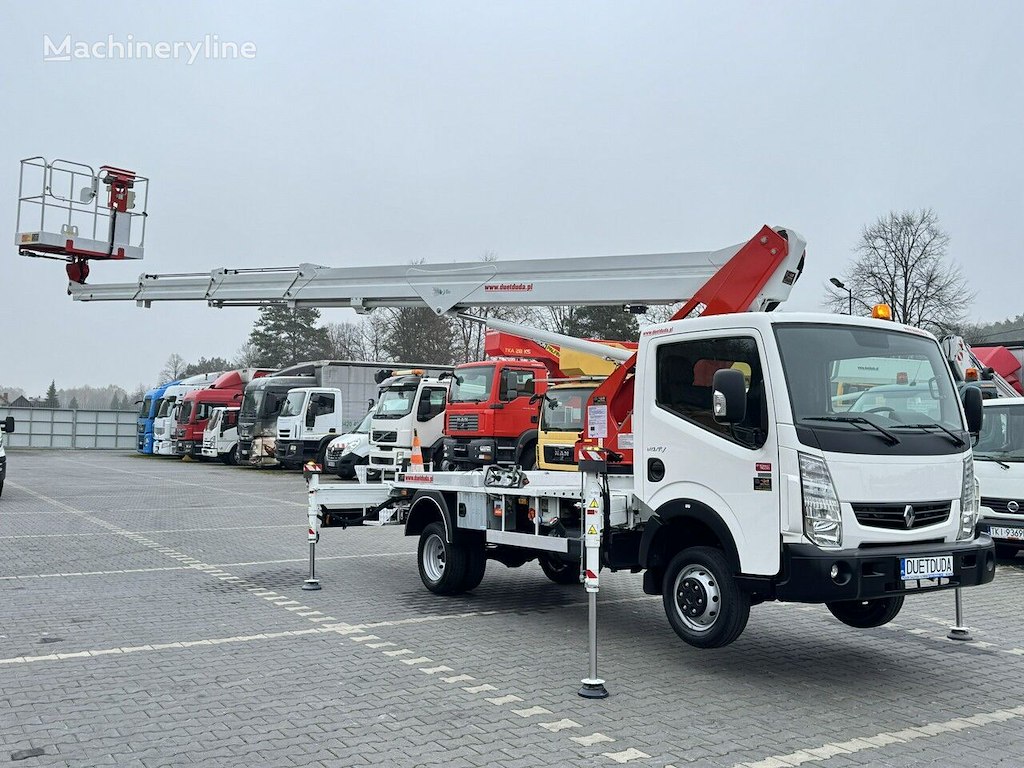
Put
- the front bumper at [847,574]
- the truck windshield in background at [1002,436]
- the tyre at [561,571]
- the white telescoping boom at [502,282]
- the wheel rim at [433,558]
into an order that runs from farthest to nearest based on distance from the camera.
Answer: the truck windshield in background at [1002,436]
the tyre at [561,571]
the wheel rim at [433,558]
the white telescoping boom at [502,282]
the front bumper at [847,574]

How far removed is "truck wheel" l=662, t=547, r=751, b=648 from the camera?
6344 mm

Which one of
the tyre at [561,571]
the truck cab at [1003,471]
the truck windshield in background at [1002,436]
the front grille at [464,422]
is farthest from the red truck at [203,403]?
the truck cab at [1003,471]

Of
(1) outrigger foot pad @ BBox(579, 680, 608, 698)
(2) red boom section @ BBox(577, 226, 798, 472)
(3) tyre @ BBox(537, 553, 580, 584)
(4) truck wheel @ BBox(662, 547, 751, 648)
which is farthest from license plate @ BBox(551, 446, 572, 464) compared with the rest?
(1) outrigger foot pad @ BBox(579, 680, 608, 698)

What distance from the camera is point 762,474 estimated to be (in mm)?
6266

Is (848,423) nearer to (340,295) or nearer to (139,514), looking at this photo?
(340,295)

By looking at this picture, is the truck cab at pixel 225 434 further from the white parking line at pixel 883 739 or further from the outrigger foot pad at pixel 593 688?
the white parking line at pixel 883 739

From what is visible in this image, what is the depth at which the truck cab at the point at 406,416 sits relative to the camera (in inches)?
904

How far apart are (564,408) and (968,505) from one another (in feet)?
23.4

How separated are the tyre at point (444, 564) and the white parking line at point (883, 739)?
4563 millimetres

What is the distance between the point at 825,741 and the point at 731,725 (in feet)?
1.72

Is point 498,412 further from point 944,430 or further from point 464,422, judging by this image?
point 944,430

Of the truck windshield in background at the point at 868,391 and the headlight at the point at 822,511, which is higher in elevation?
the truck windshield in background at the point at 868,391

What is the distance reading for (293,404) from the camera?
30.3m

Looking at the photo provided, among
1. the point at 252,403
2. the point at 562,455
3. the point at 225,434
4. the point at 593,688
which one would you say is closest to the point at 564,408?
the point at 562,455
